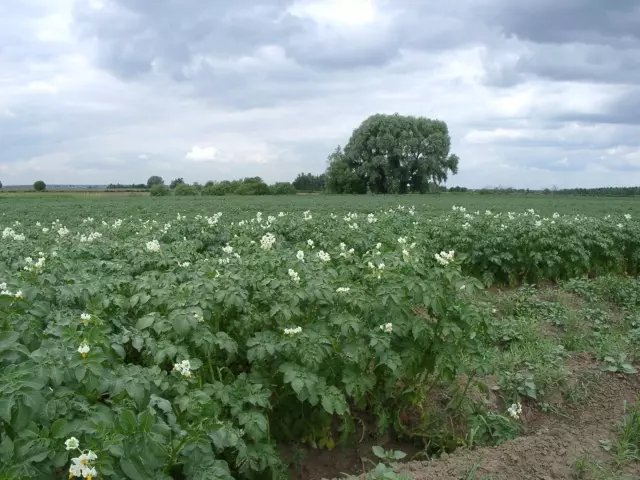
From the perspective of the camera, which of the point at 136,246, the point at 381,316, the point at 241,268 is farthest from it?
the point at 136,246

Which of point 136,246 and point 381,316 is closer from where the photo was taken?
point 381,316

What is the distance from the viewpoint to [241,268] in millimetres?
4188

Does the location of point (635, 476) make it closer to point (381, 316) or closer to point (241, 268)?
point (381, 316)

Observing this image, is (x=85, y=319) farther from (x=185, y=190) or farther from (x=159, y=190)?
(x=185, y=190)

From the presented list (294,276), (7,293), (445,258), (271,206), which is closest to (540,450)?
(445,258)

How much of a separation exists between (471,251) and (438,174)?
53.1m

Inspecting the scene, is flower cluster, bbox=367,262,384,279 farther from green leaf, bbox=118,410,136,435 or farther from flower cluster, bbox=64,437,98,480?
flower cluster, bbox=64,437,98,480

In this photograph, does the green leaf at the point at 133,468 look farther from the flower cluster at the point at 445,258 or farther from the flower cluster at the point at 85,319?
the flower cluster at the point at 445,258

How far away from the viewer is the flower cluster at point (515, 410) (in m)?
4.41

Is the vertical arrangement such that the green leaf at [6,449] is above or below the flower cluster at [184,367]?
below

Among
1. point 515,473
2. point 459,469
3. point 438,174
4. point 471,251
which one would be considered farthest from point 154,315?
point 438,174

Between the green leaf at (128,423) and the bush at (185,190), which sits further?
the bush at (185,190)

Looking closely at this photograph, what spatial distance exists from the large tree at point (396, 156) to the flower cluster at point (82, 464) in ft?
188

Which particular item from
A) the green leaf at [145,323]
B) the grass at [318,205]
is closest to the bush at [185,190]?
the grass at [318,205]
